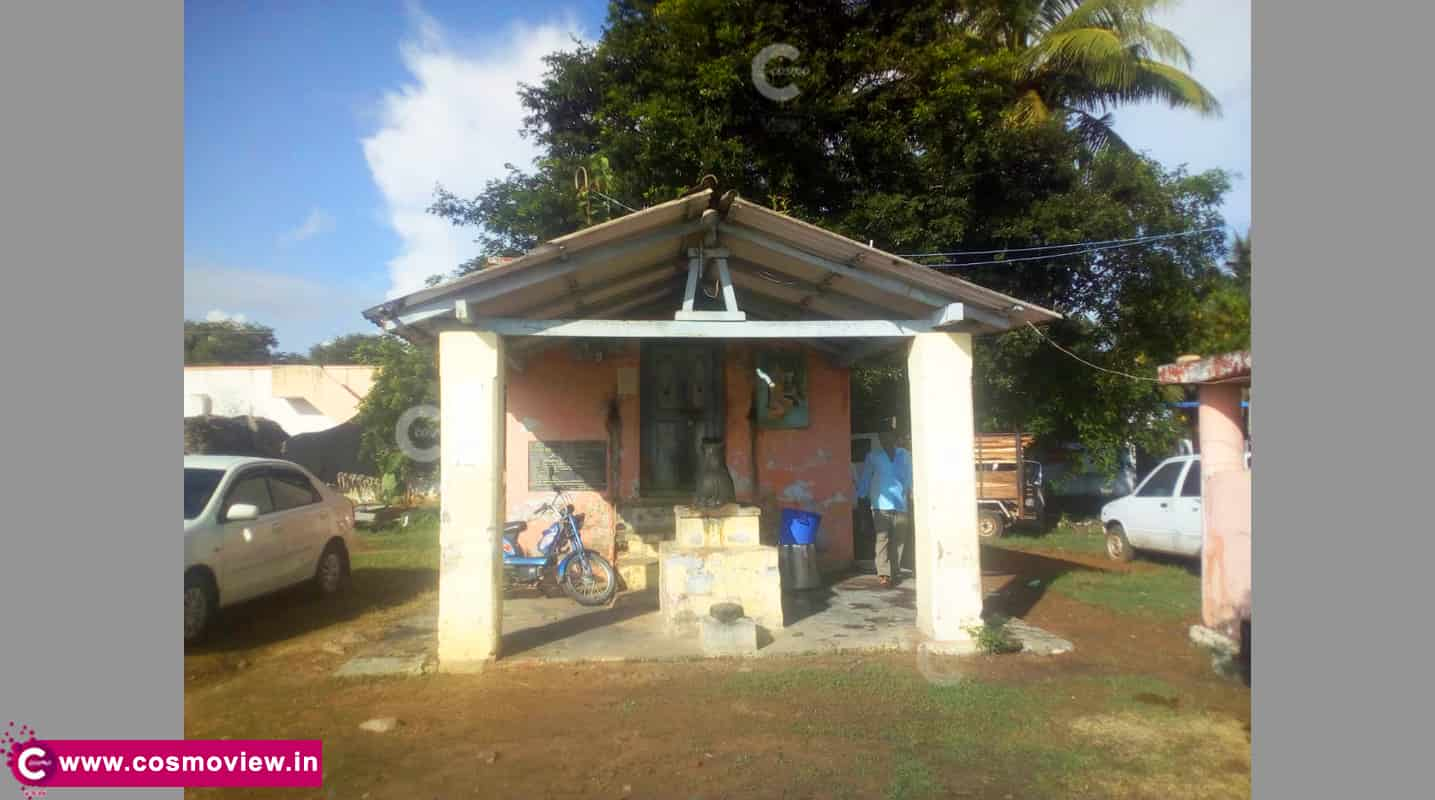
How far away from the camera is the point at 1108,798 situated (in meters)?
4.21

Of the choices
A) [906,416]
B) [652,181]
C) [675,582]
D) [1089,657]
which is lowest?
[1089,657]

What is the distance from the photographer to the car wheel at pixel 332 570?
358 inches

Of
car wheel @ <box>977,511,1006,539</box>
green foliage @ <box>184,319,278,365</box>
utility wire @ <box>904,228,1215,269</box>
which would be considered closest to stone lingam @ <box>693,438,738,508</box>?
utility wire @ <box>904,228,1215,269</box>

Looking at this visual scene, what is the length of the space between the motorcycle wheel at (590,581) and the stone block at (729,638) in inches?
80.4

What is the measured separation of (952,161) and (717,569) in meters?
8.86

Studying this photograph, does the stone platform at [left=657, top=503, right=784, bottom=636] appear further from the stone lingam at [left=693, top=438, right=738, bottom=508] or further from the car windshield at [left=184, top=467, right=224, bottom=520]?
the car windshield at [left=184, top=467, right=224, bottom=520]

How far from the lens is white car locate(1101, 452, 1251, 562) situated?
11.0 m

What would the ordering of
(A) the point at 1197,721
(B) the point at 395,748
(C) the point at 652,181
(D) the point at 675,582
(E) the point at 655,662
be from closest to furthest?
(B) the point at 395,748 < (A) the point at 1197,721 < (E) the point at 655,662 < (D) the point at 675,582 < (C) the point at 652,181

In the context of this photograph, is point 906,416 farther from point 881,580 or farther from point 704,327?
point 704,327

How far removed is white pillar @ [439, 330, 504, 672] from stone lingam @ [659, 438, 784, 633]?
1.61 metres

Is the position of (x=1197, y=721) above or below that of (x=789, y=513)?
below

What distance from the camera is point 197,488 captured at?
284 inches

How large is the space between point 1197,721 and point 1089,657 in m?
1.47

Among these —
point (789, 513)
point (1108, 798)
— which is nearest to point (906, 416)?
point (789, 513)
